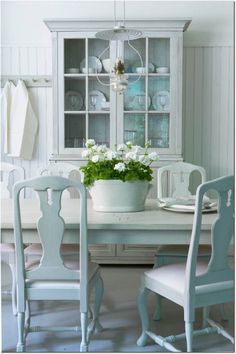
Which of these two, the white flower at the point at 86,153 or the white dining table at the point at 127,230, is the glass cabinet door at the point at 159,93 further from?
the white dining table at the point at 127,230

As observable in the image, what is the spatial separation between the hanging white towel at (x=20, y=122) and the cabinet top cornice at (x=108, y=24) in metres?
0.63

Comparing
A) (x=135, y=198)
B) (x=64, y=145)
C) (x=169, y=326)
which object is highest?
(x=64, y=145)

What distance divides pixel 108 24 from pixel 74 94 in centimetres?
62

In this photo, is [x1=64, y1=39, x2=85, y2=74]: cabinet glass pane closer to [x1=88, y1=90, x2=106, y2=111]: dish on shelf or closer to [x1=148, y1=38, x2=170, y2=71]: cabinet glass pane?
[x1=88, y1=90, x2=106, y2=111]: dish on shelf

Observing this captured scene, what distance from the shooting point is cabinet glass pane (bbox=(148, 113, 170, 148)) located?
377 centimetres

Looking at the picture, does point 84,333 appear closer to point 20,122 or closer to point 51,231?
point 51,231

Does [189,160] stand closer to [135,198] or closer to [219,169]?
[219,169]

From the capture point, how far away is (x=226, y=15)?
13.0ft

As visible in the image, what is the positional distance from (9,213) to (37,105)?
6.38 ft

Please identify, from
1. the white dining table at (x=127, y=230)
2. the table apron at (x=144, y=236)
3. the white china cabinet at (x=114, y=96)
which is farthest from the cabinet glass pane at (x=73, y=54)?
the table apron at (x=144, y=236)

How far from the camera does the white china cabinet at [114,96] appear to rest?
370cm

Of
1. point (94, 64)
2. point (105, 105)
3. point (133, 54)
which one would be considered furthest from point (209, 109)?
point (94, 64)

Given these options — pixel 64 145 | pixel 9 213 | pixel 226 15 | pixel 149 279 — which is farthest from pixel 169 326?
pixel 226 15

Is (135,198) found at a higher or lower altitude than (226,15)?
lower
